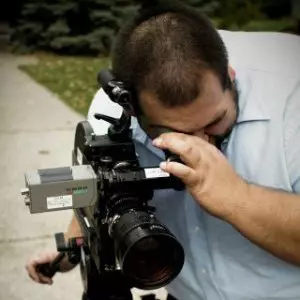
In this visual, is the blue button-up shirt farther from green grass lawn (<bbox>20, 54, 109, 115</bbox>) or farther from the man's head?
green grass lawn (<bbox>20, 54, 109, 115</bbox>)

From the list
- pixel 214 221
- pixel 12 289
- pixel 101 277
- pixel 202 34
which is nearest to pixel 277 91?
pixel 202 34

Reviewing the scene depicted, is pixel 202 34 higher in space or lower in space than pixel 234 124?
higher

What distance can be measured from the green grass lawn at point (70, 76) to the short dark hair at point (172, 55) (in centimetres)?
394

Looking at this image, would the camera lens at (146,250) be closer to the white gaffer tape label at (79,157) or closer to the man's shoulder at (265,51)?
the white gaffer tape label at (79,157)

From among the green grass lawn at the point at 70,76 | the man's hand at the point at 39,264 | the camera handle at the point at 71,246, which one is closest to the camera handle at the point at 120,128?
the camera handle at the point at 71,246

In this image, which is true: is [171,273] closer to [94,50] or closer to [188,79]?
[188,79]

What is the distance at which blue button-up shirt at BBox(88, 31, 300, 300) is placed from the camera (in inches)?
63.2

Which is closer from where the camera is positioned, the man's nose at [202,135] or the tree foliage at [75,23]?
the man's nose at [202,135]

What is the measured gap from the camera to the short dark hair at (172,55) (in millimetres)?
1563

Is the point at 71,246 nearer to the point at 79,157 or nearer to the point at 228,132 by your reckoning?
the point at 79,157

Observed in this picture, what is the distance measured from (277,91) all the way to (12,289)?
6.29 feet

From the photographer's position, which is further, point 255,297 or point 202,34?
point 255,297

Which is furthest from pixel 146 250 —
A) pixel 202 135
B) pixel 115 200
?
pixel 202 135

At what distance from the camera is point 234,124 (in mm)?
1662
